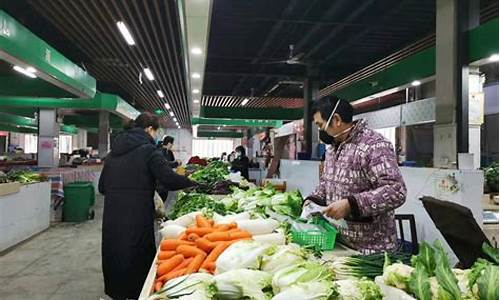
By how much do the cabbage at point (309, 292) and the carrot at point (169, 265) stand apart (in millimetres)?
700

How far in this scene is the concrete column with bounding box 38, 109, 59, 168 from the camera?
449 inches

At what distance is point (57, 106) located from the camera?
11.5 m

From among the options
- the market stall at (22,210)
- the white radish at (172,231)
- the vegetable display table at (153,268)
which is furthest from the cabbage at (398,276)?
the market stall at (22,210)

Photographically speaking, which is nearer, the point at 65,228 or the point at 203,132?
the point at 65,228

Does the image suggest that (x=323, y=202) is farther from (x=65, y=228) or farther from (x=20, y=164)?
(x=20, y=164)

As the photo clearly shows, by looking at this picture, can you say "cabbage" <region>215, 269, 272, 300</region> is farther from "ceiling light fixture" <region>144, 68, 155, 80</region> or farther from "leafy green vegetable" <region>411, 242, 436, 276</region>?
"ceiling light fixture" <region>144, 68, 155, 80</region>

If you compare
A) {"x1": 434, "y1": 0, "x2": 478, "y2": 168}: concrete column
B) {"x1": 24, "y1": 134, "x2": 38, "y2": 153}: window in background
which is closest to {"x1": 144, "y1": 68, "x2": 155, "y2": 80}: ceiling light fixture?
{"x1": 434, "y1": 0, "x2": 478, "y2": 168}: concrete column

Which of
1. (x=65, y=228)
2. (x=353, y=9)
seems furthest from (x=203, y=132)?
(x=353, y=9)

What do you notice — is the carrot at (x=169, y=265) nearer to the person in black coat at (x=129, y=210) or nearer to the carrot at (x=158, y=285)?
the carrot at (x=158, y=285)

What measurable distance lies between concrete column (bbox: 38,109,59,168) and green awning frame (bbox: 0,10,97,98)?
2.06 metres

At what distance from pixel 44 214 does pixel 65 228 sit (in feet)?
1.48

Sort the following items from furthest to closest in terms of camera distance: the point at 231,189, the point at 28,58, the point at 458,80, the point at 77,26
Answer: the point at 77,26, the point at 28,58, the point at 231,189, the point at 458,80

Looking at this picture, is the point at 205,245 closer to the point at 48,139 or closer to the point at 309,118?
the point at 309,118

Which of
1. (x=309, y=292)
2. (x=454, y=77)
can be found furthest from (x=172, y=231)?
(x=454, y=77)
